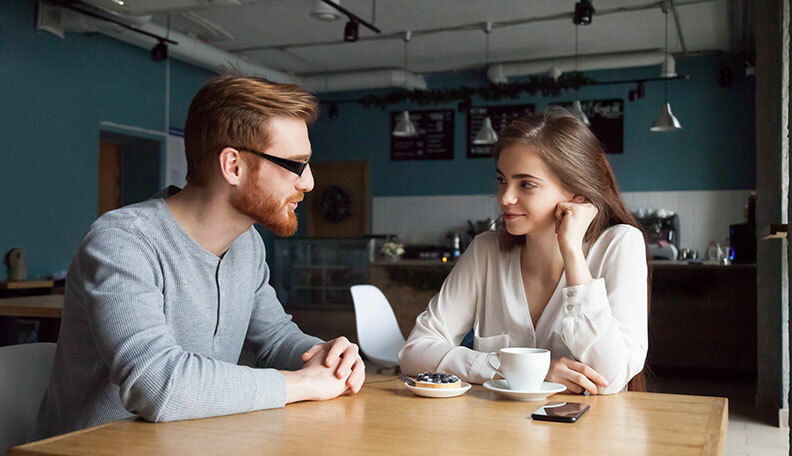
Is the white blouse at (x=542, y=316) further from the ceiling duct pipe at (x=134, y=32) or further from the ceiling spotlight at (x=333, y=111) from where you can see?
the ceiling spotlight at (x=333, y=111)

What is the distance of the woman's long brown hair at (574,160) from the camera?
1.97 meters

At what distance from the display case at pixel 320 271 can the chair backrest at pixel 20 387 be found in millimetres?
6457

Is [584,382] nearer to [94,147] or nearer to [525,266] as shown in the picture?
[525,266]

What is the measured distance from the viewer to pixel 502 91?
809 centimetres

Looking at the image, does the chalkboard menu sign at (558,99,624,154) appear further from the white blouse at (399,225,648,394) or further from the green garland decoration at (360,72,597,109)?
the white blouse at (399,225,648,394)

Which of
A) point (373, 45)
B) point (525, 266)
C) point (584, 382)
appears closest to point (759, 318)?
point (525, 266)

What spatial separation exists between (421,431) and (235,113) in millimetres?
803

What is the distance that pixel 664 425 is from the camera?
1.24m

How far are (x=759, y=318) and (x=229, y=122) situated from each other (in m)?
4.29

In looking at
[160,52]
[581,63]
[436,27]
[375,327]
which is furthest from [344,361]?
[581,63]

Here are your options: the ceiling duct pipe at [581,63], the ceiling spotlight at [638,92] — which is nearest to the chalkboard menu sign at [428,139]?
the ceiling duct pipe at [581,63]

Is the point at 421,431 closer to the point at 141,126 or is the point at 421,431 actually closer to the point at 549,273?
the point at 549,273

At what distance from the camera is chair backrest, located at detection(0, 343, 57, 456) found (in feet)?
4.99

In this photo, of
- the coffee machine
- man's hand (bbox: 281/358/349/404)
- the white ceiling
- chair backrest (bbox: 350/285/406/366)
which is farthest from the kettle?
the coffee machine
